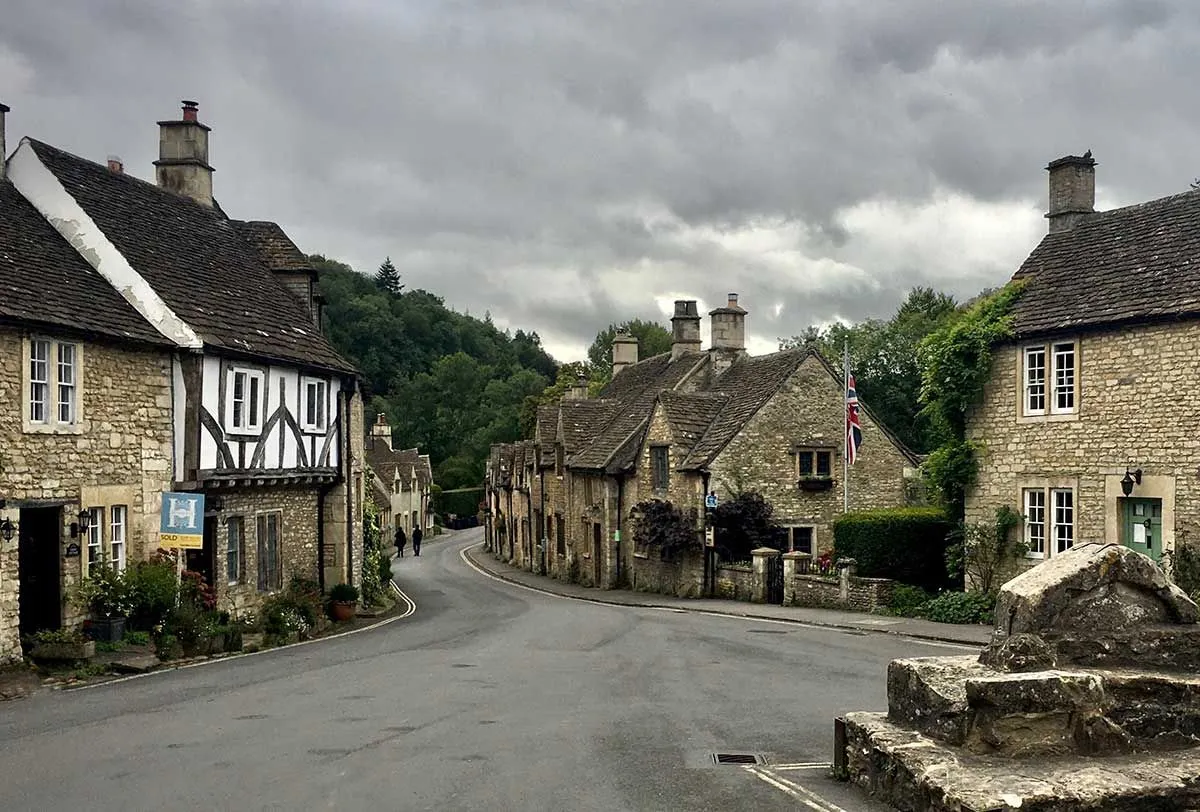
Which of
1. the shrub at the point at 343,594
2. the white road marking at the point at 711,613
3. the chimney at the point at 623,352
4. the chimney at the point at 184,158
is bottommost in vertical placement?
the white road marking at the point at 711,613

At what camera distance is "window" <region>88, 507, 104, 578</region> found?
19.6 m

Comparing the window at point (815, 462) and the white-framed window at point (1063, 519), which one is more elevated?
the window at point (815, 462)

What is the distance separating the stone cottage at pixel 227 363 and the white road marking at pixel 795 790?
13.9 meters

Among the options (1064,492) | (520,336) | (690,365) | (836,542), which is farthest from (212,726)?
(520,336)

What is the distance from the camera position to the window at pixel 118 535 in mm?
20409

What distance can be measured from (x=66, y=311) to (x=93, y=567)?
459cm

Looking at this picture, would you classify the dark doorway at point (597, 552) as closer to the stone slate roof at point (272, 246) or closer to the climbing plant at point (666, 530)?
the climbing plant at point (666, 530)

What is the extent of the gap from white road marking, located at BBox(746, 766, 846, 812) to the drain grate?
26cm

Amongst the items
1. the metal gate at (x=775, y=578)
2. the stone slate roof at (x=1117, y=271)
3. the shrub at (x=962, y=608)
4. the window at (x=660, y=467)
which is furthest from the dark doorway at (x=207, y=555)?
the stone slate roof at (x=1117, y=271)

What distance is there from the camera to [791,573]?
95.2 ft

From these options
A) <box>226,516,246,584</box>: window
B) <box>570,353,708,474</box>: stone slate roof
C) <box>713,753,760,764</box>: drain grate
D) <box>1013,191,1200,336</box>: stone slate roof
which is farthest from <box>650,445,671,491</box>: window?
<box>713,753,760,764</box>: drain grate

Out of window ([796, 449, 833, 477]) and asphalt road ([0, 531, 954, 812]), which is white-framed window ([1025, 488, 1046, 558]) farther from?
window ([796, 449, 833, 477])

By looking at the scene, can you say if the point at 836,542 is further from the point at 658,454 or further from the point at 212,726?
the point at 212,726

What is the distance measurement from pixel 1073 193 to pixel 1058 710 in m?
Result: 21.7
